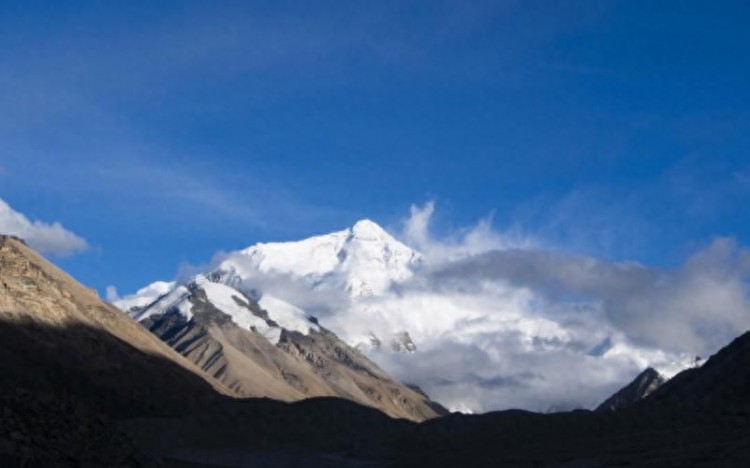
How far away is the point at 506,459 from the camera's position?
10306 cm

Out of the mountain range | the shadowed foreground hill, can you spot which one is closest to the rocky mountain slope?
the mountain range

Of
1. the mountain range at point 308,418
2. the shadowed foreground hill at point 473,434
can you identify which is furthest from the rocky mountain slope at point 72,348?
the shadowed foreground hill at point 473,434

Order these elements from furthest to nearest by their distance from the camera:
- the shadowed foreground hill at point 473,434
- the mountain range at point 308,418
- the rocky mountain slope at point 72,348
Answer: the rocky mountain slope at point 72,348 → the mountain range at point 308,418 → the shadowed foreground hill at point 473,434

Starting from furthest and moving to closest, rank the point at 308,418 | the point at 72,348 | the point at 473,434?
the point at 72,348 < the point at 308,418 < the point at 473,434

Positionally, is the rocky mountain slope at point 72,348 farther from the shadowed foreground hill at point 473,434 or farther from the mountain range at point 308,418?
the shadowed foreground hill at point 473,434

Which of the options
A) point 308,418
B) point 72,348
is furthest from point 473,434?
point 72,348

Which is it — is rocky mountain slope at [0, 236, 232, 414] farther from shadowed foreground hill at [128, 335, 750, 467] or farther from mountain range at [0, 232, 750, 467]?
shadowed foreground hill at [128, 335, 750, 467]

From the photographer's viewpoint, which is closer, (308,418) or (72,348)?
(308,418)

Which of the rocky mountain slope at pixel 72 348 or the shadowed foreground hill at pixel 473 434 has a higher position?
the rocky mountain slope at pixel 72 348

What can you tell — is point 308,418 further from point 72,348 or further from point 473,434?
point 72,348

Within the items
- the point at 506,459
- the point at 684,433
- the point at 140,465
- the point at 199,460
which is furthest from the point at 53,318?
the point at 140,465

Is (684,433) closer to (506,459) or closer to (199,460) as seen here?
(506,459)

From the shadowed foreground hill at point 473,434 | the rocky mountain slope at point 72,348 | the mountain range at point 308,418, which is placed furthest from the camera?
the rocky mountain slope at point 72,348

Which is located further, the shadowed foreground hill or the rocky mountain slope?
the rocky mountain slope
